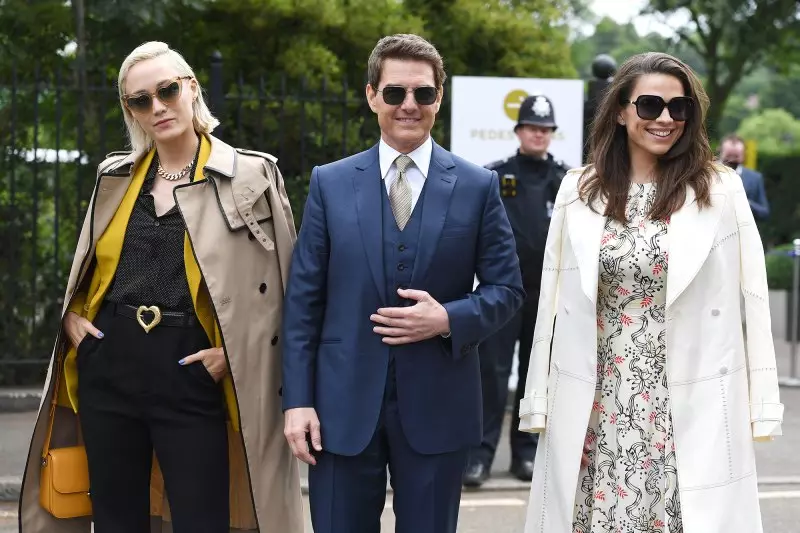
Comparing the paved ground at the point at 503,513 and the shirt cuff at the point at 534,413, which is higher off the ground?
the shirt cuff at the point at 534,413

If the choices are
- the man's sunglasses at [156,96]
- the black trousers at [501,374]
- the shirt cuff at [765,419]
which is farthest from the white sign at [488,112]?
the shirt cuff at [765,419]

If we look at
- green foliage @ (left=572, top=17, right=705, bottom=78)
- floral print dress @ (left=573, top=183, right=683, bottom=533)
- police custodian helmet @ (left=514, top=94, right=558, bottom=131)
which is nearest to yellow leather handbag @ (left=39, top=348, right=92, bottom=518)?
floral print dress @ (left=573, top=183, right=683, bottom=533)

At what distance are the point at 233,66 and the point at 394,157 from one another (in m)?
8.64

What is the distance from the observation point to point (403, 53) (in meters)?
3.51

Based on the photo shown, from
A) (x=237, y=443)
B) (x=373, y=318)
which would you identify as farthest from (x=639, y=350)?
(x=237, y=443)

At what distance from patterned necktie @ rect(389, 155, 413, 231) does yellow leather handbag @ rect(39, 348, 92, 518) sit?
4.16 ft

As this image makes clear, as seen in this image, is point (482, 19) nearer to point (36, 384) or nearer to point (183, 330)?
point (36, 384)

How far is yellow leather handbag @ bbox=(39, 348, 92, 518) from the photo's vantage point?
13.1 ft

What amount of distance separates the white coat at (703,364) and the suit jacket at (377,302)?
254mm

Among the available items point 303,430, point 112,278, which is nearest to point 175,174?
point 112,278

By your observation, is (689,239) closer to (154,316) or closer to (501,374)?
(154,316)

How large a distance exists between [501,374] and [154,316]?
11.8ft

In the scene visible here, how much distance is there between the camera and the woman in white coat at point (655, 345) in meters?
3.41

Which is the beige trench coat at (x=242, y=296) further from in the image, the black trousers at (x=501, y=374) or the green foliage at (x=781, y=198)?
the green foliage at (x=781, y=198)
